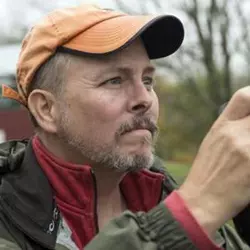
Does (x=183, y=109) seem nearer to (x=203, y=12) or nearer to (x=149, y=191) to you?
(x=203, y=12)

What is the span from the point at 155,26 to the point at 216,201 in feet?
3.17

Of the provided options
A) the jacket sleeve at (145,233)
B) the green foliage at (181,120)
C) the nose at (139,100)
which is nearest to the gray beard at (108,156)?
→ the nose at (139,100)

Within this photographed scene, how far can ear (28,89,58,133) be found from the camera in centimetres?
222

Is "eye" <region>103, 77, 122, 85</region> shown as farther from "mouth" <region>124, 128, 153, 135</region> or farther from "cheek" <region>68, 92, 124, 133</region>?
"mouth" <region>124, 128, 153, 135</region>

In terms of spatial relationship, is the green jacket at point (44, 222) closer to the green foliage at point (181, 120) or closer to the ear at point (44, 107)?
the ear at point (44, 107)

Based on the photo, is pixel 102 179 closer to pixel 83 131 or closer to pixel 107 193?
pixel 107 193

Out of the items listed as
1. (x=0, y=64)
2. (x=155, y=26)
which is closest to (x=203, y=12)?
(x=0, y=64)

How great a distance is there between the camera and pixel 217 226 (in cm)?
140

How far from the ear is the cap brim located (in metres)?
0.21

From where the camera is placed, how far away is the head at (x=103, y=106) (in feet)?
6.73

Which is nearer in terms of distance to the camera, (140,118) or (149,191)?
(140,118)

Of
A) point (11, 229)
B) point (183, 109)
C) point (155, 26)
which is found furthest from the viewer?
point (183, 109)

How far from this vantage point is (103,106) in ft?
6.75

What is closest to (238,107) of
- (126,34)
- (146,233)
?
(146,233)
